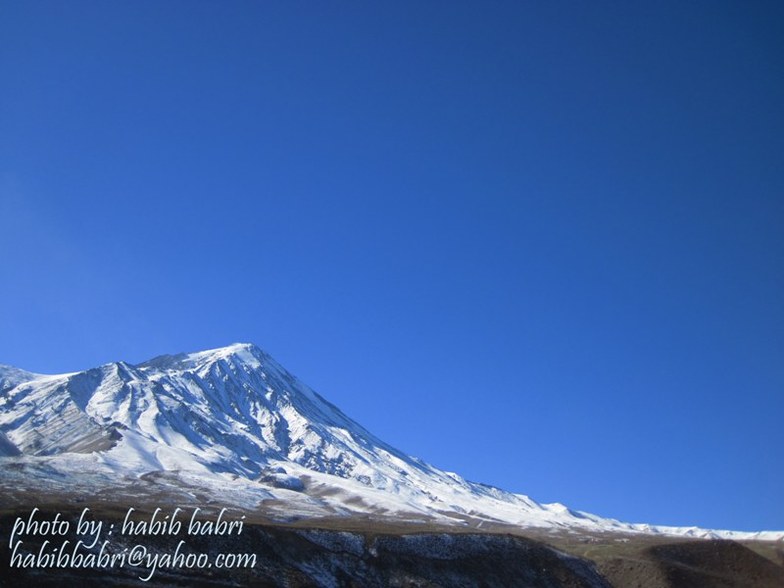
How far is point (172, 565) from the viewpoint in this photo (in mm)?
52969

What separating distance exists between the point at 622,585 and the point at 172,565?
62.9 metres

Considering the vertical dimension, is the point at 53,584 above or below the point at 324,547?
below

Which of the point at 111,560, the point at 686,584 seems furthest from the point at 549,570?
the point at 111,560

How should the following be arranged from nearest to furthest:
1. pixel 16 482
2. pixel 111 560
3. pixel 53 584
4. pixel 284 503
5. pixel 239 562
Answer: pixel 53 584, pixel 111 560, pixel 239 562, pixel 16 482, pixel 284 503

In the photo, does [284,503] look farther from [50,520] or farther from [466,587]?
[50,520]

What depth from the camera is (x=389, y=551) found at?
7025cm

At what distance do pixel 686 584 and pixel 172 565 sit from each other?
7061 cm

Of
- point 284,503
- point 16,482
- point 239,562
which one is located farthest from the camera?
point 284,503

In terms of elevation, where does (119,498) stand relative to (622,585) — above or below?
above

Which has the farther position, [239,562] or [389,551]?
[389,551]

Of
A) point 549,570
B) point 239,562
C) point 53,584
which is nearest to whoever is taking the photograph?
point 53,584

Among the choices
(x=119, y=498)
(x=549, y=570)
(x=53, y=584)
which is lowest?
(x=53, y=584)

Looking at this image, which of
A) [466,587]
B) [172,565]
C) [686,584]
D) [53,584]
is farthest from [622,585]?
[53,584]

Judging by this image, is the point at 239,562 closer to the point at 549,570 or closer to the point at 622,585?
the point at 549,570
